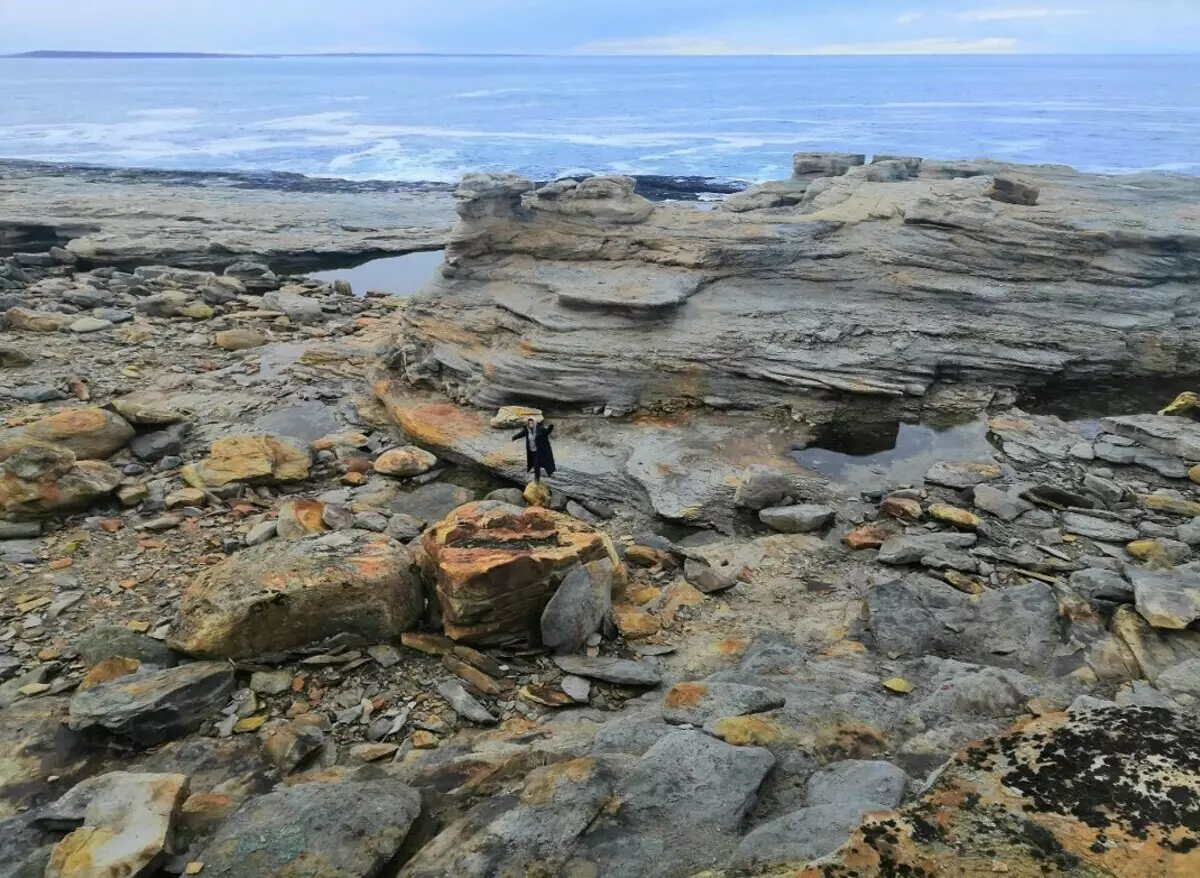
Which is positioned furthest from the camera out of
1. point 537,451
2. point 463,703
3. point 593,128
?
point 593,128

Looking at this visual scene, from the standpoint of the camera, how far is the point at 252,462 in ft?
31.5

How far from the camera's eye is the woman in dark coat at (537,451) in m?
9.54

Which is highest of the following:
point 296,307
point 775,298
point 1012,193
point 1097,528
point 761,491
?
point 1012,193

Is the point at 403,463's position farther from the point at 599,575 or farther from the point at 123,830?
the point at 123,830

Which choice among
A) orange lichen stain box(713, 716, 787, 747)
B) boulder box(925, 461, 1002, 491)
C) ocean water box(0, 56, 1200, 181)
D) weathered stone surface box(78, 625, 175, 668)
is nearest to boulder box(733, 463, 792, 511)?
boulder box(925, 461, 1002, 491)

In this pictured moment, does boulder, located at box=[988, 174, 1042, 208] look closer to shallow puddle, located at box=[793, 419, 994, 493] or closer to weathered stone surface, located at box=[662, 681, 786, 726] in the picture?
shallow puddle, located at box=[793, 419, 994, 493]

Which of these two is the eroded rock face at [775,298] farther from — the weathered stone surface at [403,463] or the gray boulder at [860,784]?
the gray boulder at [860,784]

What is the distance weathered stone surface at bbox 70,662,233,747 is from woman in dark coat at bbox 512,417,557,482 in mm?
4576

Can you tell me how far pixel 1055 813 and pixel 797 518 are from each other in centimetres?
591

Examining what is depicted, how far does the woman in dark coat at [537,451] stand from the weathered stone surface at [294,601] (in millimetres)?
3247

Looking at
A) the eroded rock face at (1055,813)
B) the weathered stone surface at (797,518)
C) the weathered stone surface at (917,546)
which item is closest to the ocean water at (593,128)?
the weathered stone surface at (797,518)

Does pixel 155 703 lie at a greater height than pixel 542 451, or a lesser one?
lesser

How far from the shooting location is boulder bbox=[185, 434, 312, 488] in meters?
9.41

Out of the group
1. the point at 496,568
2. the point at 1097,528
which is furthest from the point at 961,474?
the point at 496,568
